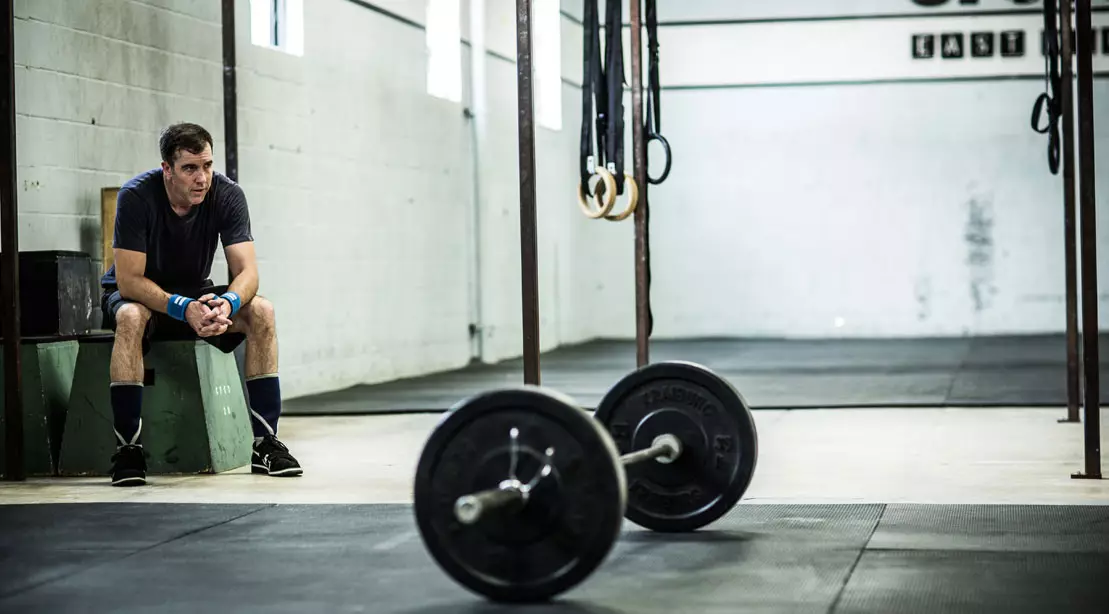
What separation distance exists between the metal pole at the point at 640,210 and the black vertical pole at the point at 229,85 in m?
1.33

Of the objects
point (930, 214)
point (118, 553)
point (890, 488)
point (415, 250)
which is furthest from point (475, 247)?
point (118, 553)

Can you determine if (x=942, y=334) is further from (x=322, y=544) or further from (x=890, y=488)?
(x=322, y=544)

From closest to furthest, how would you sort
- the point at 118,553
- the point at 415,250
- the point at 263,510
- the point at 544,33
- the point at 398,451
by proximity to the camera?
the point at 118,553 → the point at 263,510 → the point at 398,451 → the point at 415,250 → the point at 544,33

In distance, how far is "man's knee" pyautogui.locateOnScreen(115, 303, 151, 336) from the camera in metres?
3.46

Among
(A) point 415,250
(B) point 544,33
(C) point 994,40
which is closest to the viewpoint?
(A) point 415,250

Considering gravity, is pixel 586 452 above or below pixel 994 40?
below

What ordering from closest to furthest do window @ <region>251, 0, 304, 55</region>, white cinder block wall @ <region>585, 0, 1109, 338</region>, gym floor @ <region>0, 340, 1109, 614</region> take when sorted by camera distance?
1. gym floor @ <region>0, 340, 1109, 614</region>
2. window @ <region>251, 0, 304, 55</region>
3. white cinder block wall @ <region>585, 0, 1109, 338</region>

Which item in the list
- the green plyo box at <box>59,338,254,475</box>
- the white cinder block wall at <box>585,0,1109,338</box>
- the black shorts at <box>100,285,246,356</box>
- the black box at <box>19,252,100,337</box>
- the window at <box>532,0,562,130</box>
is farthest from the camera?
the white cinder block wall at <box>585,0,1109,338</box>

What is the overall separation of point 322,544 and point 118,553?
366 mm

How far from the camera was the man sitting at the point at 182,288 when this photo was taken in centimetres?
342

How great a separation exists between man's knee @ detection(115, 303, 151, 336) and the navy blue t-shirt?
0.09 m

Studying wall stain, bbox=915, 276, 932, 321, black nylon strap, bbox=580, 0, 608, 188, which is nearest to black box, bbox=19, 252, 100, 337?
black nylon strap, bbox=580, 0, 608, 188

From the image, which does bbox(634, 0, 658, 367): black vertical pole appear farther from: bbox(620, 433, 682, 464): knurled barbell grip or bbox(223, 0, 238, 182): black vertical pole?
bbox(620, 433, 682, 464): knurled barbell grip

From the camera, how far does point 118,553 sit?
2518 millimetres
